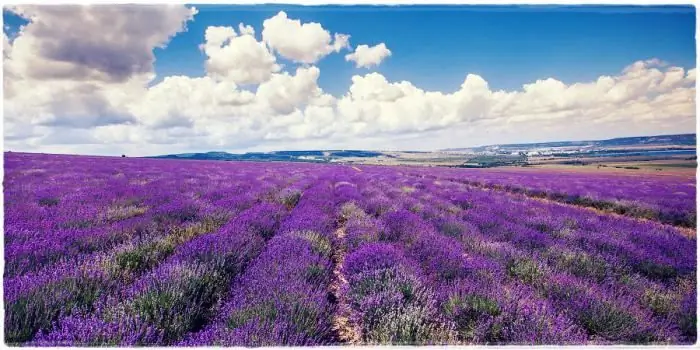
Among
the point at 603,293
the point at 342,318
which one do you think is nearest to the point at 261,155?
the point at 342,318

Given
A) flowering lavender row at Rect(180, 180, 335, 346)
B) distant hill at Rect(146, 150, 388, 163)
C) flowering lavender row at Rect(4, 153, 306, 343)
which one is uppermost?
distant hill at Rect(146, 150, 388, 163)

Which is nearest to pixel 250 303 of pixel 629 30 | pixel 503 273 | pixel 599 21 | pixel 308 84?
pixel 503 273

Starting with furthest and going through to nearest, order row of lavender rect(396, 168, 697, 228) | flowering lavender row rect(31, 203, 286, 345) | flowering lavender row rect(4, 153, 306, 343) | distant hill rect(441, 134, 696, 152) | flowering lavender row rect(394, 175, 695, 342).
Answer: row of lavender rect(396, 168, 697, 228)
distant hill rect(441, 134, 696, 152)
flowering lavender row rect(394, 175, 695, 342)
flowering lavender row rect(4, 153, 306, 343)
flowering lavender row rect(31, 203, 286, 345)

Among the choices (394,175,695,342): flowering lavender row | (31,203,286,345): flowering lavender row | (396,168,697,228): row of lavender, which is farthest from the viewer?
(396,168,697,228): row of lavender

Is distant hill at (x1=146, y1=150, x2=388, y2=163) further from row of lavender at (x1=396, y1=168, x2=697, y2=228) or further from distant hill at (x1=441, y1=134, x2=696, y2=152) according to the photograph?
row of lavender at (x1=396, y1=168, x2=697, y2=228)

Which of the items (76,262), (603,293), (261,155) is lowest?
(603,293)

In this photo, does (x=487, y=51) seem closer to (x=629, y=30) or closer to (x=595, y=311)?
(x=629, y=30)

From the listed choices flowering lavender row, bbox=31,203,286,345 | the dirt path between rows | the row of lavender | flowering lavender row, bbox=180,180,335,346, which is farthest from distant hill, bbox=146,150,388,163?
the row of lavender

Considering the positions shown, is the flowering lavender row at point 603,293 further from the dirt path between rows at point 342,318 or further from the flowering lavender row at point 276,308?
the flowering lavender row at point 276,308

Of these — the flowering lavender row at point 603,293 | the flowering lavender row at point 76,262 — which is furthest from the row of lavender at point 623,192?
the flowering lavender row at point 76,262

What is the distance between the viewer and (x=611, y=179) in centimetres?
1188

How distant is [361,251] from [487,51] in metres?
2.81

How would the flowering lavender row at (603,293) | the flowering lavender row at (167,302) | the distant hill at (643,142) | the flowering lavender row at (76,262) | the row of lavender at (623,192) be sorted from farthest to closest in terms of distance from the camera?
1. the row of lavender at (623,192)
2. the distant hill at (643,142)
3. the flowering lavender row at (603,293)
4. the flowering lavender row at (76,262)
5. the flowering lavender row at (167,302)

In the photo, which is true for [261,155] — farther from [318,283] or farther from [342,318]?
[342,318]
